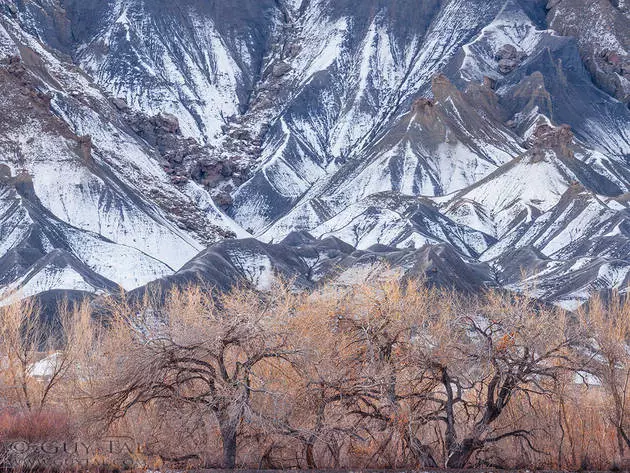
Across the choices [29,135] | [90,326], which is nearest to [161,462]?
[90,326]

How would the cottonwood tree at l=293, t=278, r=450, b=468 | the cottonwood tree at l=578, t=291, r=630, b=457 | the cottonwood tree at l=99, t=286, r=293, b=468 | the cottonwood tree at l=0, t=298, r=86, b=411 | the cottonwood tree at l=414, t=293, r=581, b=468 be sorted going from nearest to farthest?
the cottonwood tree at l=99, t=286, r=293, b=468 → the cottonwood tree at l=293, t=278, r=450, b=468 → the cottonwood tree at l=414, t=293, r=581, b=468 → the cottonwood tree at l=578, t=291, r=630, b=457 → the cottonwood tree at l=0, t=298, r=86, b=411

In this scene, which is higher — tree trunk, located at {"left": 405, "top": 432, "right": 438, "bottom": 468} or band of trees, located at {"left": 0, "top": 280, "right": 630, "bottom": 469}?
band of trees, located at {"left": 0, "top": 280, "right": 630, "bottom": 469}

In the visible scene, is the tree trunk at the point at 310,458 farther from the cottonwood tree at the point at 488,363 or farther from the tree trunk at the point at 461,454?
the tree trunk at the point at 461,454

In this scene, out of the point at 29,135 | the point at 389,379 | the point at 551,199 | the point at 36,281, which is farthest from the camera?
the point at 551,199

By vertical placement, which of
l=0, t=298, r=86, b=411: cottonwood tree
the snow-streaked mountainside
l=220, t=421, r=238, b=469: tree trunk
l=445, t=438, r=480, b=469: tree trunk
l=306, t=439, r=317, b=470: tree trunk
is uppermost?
the snow-streaked mountainside

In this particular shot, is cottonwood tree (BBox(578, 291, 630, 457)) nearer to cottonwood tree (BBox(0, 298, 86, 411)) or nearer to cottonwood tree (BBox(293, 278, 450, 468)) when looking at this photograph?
cottonwood tree (BBox(293, 278, 450, 468))

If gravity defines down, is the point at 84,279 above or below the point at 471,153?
below

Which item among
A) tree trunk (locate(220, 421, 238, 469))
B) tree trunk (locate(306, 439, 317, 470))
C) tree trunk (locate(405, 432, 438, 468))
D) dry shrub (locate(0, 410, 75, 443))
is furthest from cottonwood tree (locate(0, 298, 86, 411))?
tree trunk (locate(405, 432, 438, 468))

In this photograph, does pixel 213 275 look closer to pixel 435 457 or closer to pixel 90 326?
pixel 90 326

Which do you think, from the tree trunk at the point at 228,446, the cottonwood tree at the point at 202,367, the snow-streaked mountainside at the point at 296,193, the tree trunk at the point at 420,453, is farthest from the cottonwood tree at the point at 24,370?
the snow-streaked mountainside at the point at 296,193
